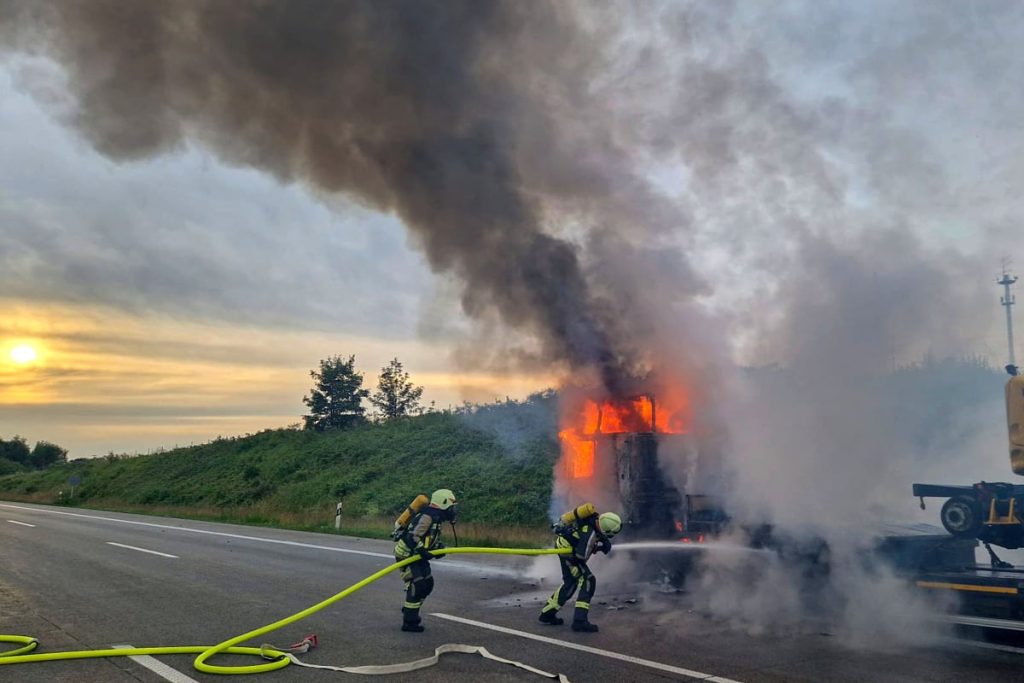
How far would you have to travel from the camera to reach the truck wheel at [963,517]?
24.6 ft

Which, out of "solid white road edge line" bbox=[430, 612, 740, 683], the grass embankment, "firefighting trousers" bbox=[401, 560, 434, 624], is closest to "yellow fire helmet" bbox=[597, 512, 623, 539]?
"solid white road edge line" bbox=[430, 612, 740, 683]

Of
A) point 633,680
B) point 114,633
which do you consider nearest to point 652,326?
point 633,680

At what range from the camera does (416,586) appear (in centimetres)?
714

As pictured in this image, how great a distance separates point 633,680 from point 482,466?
2046 centimetres

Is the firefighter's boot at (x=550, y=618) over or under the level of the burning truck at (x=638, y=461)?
under

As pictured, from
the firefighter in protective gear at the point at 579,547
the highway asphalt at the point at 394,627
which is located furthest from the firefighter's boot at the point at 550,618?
the highway asphalt at the point at 394,627

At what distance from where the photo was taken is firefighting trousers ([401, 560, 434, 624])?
281 inches

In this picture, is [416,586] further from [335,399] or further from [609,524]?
[335,399]

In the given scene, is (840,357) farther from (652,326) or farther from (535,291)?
(535,291)

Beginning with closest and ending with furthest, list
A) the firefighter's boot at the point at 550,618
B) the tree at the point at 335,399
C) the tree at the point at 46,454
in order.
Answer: the firefighter's boot at the point at 550,618
the tree at the point at 335,399
the tree at the point at 46,454

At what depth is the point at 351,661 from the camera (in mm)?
6113

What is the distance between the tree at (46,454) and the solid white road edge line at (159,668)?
99233 mm

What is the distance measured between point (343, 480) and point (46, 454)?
8079 centimetres

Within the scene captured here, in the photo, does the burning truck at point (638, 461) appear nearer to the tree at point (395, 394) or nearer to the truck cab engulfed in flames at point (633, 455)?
the truck cab engulfed in flames at point (633, 455)
